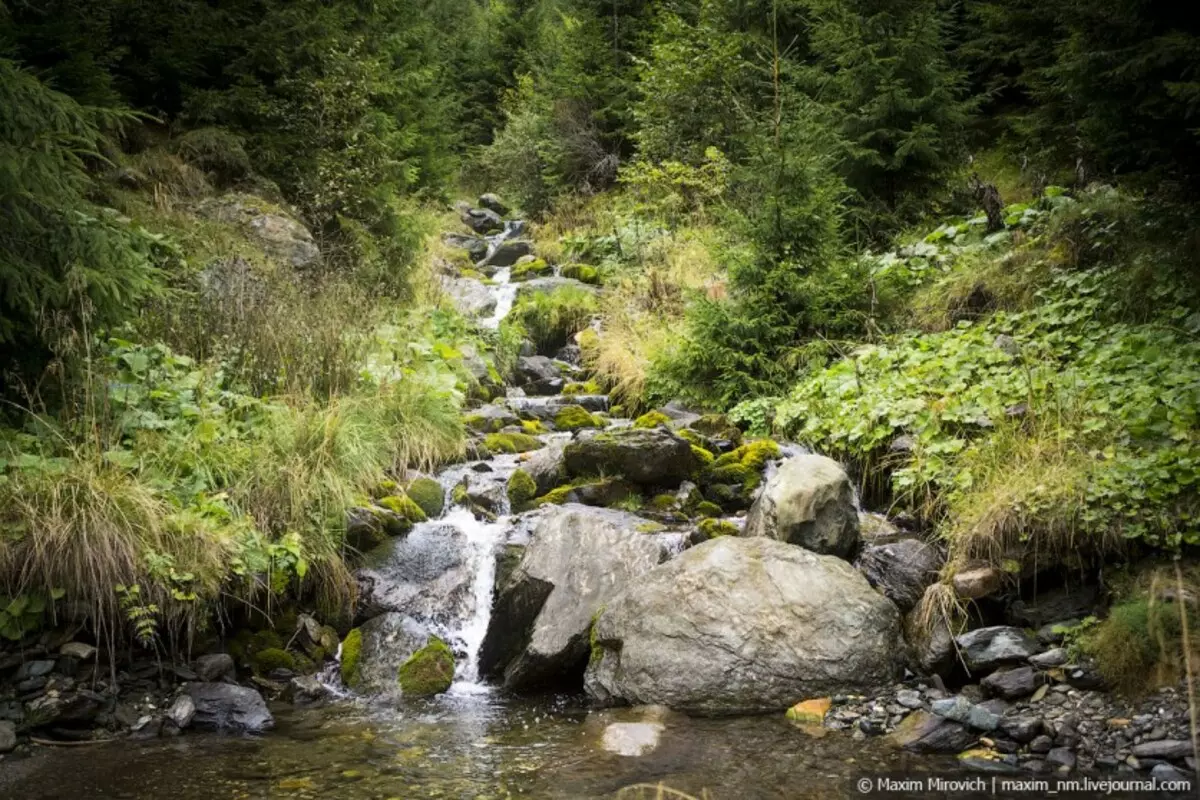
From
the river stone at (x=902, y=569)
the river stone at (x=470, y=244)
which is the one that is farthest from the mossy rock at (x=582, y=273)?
the river stone at (x=902, y=569)

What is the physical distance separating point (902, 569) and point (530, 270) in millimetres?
11676

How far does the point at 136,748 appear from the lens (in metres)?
4.20

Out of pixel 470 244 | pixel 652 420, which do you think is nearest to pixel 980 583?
pixel 652 420

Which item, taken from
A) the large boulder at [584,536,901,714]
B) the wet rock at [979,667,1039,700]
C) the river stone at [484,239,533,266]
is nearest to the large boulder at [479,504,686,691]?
the large boulder at [584,536,901,714]

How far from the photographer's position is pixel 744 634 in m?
4.79

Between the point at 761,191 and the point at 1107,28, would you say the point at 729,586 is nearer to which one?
the point at 1107,28

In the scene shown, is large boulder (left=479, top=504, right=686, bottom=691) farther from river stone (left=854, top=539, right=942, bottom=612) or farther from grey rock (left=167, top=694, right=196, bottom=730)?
grey rock (left=167, top=694, right=196, bottom=730)

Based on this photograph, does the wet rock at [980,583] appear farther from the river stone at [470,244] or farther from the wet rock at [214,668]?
the river stone at [470,244]

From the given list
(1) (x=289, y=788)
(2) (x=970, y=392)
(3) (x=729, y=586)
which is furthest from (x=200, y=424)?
(2) (x=970, y=392)

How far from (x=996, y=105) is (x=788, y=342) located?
898cm

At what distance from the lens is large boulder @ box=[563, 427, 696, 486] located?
710 cm

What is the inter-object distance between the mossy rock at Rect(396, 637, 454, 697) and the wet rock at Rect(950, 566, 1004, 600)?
3308 mm

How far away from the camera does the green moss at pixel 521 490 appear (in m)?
7.13

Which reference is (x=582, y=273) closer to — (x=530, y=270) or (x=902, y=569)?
(x=530, y=270)
